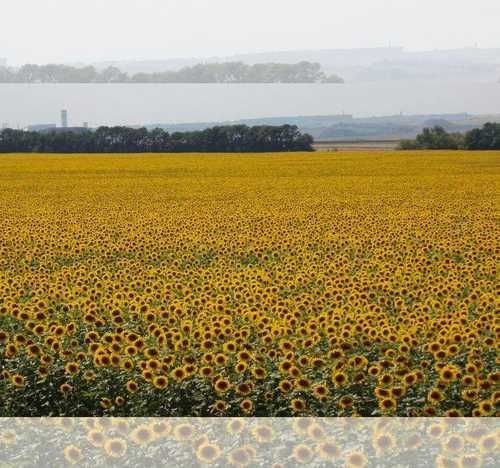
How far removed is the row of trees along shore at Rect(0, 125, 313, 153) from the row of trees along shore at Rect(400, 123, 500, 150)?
7651 millimetres

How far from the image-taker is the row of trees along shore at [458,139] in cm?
6319

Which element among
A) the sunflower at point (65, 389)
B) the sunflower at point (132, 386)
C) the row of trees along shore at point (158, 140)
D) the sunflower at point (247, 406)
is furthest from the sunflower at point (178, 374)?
the row of trees along shore at point (158, 140)

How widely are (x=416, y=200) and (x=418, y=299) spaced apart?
1669 centimetres

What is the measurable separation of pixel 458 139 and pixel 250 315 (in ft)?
191

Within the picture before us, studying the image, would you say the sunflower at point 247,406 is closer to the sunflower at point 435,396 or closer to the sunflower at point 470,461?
the sunflower at point 435,396

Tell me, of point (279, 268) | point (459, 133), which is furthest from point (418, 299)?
point (459, 133)

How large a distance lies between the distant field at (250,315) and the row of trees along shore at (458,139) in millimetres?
42270

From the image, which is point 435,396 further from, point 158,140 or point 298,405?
point 158,140

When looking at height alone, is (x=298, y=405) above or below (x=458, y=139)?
below

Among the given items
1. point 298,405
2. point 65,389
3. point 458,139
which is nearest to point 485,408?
point 298,405

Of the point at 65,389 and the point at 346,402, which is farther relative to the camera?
the point at 65,389

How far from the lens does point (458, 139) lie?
65.8 m

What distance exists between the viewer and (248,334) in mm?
8906

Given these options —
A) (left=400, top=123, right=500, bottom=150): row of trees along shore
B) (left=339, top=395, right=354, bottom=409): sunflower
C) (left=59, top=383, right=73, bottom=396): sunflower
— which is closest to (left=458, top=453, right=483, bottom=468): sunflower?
(left=339, top=395, right=354, bottom=409): sunflower
